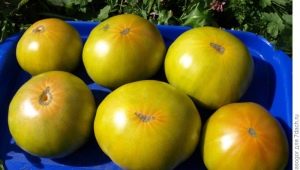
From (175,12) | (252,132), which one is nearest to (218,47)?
(252,132)

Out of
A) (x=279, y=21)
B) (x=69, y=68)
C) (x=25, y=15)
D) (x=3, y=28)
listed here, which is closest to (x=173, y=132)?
(x=69, y=68)

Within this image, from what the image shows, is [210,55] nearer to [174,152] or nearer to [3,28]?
[174,152]

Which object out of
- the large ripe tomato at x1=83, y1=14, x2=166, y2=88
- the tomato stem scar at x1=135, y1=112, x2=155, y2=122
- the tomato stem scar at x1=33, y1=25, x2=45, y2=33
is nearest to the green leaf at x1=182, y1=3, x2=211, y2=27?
the large ripe tomato at x1=83, y1=14, x2=166, y2=88

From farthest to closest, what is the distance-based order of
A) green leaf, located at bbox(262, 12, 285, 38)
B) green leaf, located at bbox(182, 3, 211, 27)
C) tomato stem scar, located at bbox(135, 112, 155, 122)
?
green leaf, located at bbox(182, 3, 211, 27)
green leaf, located at bbox(262, 12, 285, 38)
tomato stem scar, located at bbox(135, 112, 155, 122)

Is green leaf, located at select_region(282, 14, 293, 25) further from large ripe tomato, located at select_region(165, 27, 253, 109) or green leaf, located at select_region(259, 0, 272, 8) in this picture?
large ripe tomato, located at select_region(165, 27, 253, 109)

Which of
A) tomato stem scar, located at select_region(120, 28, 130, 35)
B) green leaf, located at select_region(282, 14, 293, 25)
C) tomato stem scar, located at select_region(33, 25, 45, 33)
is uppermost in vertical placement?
tomato stem scar, located at select_region(120, 28, 130, 35)

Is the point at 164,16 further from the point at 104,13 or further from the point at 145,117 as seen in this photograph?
the point at 145,117
